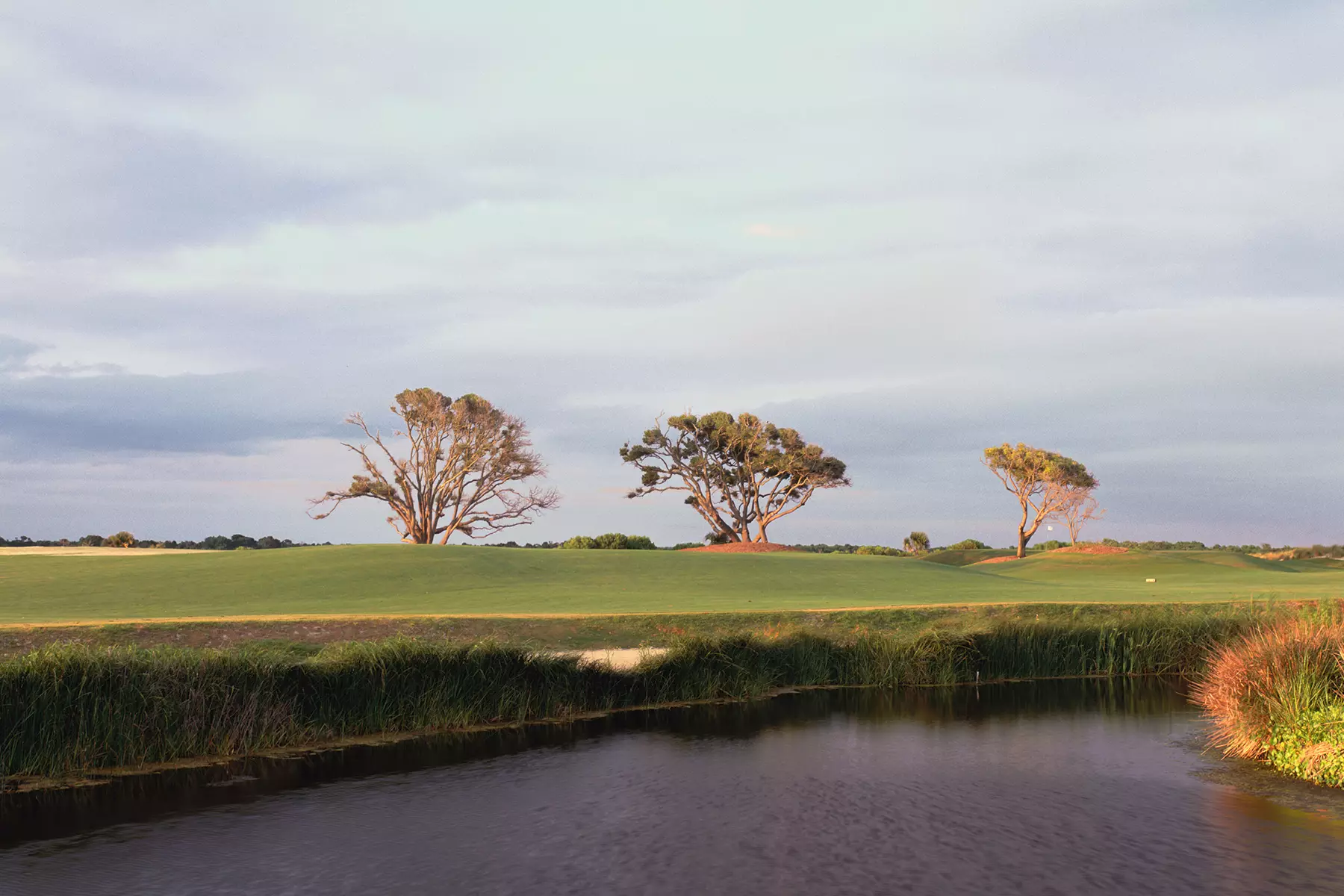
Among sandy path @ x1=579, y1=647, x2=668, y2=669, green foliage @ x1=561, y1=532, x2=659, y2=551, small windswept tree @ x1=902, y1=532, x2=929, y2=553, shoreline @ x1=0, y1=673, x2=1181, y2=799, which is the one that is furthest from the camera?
small windswept tree @ x1=902, y1=532, x2=929, y2=553

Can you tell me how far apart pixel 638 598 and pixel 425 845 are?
2415cm

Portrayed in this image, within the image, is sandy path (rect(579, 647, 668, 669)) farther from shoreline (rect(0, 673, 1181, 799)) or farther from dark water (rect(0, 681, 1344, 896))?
dark water (rect(0, 681, 1344, 896))

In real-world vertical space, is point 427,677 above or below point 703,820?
above

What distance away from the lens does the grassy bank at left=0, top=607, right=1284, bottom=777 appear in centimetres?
1505

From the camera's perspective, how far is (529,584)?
40938 mm

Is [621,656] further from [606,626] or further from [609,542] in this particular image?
[609,542]

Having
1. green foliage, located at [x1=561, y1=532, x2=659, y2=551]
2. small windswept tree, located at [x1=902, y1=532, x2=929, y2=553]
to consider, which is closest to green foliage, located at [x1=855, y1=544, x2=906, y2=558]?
small windswept tree, located at [x1=902, y1=532, x2=929, y2=553]

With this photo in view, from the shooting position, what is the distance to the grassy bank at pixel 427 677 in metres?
15.0

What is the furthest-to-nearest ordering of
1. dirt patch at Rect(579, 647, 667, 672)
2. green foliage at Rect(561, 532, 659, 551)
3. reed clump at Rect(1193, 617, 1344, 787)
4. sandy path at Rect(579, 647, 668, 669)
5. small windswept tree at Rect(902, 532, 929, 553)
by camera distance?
small windswept tree at Rect(902, 532, 929, 553)
green foliage at Rect(561, 532, 659, 551)
sandy path at Rect(579, 647, 668, 669)
dirt patch at Rect(579, 647, 667, 672)
reed clump at Rect(1193, 617, 1344, 787)

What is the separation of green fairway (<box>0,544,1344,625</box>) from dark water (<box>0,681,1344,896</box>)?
1349 cm

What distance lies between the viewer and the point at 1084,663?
26.9 meters

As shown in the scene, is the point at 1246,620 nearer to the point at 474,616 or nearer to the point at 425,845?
the point at 474,616

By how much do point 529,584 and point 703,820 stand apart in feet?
93.8

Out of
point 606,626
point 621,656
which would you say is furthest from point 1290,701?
point 606,626
